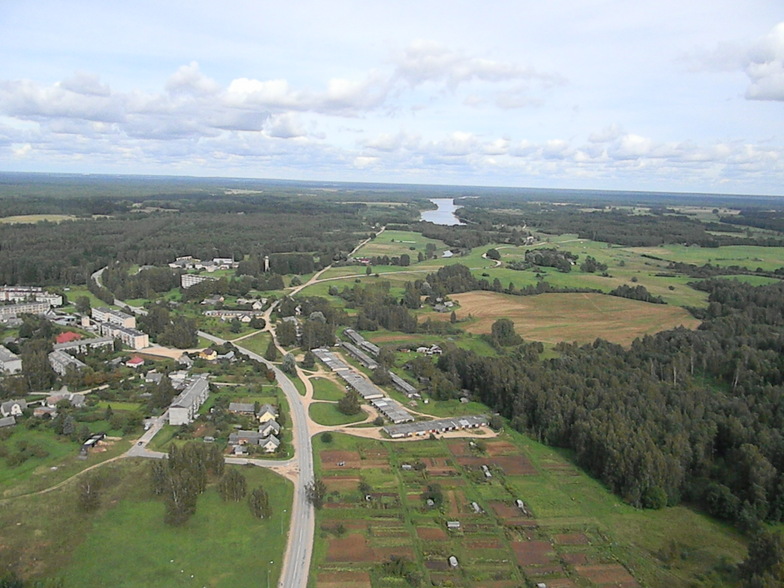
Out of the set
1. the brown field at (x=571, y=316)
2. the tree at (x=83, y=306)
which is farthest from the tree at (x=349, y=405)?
the tree at (x=83, y=306)

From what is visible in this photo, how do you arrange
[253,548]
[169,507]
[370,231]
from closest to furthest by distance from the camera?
[253,548], [169,507], [370,231]

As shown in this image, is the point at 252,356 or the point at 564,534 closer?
the point at 564,534

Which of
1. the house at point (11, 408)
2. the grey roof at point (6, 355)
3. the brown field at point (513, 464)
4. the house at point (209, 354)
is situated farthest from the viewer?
the house at point (209, 354)

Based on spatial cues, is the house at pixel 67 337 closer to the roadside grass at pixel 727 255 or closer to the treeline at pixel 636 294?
the treeline at pixel 636 294

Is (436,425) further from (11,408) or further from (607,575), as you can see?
(11,408)

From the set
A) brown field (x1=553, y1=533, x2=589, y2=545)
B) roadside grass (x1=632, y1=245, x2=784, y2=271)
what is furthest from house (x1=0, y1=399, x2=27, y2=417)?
roadside grass (x1=632, y1=245, x2=784, y2=271)

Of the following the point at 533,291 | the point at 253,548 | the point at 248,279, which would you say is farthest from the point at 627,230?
the point at 253,548

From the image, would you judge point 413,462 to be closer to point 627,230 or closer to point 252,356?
point 252,356

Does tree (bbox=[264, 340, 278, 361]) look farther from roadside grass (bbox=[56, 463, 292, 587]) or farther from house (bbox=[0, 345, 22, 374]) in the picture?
roadside grass (bbox=[56, 463, 292, 587])
